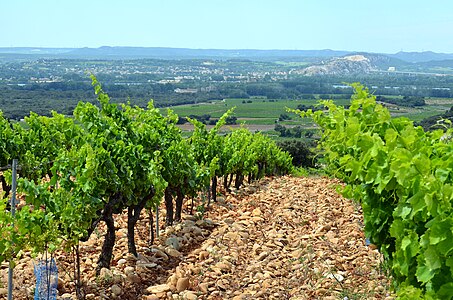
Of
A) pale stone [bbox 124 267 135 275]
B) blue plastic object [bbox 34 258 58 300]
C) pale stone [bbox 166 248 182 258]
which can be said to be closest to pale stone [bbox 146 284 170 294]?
pale stone [bbox 124 267 135 275]

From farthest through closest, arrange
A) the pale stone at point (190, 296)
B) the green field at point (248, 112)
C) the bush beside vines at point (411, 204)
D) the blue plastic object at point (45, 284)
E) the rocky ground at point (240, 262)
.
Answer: the green field at point (248, 112) < the rocky ground at point (240, 262) < the pale stone at point (190, 296) < the blue plastic object at point (45, 284) < the bush beside vines at point (411, 204)

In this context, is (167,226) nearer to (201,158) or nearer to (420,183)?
(201,158)

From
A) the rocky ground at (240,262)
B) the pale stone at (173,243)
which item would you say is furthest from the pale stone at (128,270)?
the pale stone at (173,243)

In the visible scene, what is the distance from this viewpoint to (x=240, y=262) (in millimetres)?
8156

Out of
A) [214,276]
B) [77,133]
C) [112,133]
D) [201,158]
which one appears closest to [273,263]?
[214,276]

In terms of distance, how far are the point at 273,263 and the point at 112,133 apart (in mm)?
2923

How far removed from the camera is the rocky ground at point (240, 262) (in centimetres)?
676

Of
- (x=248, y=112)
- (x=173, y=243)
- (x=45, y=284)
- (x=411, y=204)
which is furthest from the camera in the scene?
(x=248, y=112)

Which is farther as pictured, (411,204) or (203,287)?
(203,287)

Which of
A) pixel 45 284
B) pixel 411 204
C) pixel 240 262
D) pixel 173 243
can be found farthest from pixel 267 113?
pixel 411 204

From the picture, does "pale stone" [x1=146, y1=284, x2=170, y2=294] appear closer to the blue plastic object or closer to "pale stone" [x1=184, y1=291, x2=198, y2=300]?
"pale stone" [x1=184, y1=291, x2=198, y2=300]

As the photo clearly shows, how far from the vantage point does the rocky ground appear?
6.76 m

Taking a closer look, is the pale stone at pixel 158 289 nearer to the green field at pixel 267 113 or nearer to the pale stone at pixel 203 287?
the pale stone at pixel 203 287

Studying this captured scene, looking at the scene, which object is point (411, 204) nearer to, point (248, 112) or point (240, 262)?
point (240, 262)
